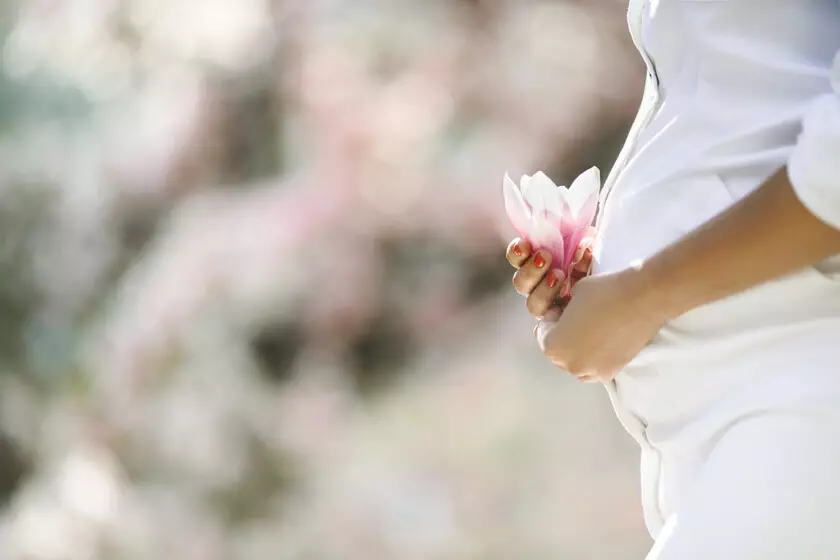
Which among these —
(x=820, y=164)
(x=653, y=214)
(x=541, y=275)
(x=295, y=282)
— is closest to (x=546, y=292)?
(x=541, y=275)

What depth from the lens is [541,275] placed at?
0.83m

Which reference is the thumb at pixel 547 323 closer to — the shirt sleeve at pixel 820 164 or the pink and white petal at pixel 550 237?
the pink and white petal at pixel 550 237

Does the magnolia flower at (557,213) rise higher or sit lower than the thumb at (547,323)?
higher

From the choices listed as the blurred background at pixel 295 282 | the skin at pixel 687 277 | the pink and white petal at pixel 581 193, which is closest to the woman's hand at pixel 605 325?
the skin at pixel 687 277

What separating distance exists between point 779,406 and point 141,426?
1.81 meters

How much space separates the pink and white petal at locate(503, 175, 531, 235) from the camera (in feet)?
2.77

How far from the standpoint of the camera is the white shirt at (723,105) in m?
0.65

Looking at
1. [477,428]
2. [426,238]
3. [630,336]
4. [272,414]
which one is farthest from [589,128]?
[630,336]

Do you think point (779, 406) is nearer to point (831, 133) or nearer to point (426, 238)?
point (831, 133)

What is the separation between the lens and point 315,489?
203cm

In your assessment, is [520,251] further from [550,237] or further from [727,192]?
[727,192]

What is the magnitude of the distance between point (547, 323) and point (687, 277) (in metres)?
0.18

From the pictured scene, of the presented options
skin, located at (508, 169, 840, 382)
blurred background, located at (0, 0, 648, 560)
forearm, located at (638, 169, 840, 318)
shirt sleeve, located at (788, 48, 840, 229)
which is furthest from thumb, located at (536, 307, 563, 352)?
blurred background, located at (0, 0, 648, 560)

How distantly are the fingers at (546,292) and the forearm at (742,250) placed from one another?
0.48 ft
